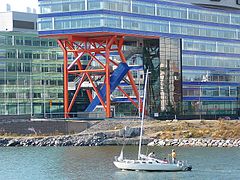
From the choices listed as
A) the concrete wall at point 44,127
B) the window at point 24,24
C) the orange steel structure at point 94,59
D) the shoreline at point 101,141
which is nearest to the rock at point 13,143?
the shoreline at point 101,141

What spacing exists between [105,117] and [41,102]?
113 ft

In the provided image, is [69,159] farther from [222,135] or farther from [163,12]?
[163,12]

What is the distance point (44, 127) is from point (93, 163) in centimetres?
3923

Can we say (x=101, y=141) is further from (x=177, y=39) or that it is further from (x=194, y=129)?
(x=177, y=39)

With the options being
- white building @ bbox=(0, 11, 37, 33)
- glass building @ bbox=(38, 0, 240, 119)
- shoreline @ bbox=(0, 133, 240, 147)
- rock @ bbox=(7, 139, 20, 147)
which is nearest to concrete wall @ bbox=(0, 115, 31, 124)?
shoreline @ bbox=(0, 133, 240, 147)

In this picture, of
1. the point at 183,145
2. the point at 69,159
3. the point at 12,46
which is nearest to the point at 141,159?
the point at 69,159

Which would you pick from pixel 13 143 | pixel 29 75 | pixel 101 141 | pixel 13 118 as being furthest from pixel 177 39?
pixel 13 143

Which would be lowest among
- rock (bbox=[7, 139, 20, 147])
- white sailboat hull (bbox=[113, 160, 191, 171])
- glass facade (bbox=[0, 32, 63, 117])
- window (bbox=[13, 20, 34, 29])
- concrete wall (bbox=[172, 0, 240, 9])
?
rock (bbox=[7, 139, 20, 147])

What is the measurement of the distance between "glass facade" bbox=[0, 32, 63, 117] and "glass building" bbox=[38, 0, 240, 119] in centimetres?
2399

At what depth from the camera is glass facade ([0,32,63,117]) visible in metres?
173

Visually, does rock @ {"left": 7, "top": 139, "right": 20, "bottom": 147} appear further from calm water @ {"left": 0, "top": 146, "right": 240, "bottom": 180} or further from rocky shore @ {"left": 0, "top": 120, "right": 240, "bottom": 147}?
calm water @ {"left": 0, "top": 146, "right": 240, "bottom": 180}

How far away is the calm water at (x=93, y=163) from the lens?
87125mm

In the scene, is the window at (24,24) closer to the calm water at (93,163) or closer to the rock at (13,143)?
the rock at (13,143)

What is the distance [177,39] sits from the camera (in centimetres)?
16200
